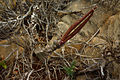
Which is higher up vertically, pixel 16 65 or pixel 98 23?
pixel 98 23

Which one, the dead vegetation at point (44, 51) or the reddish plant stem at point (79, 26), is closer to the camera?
the reddish plant stem at point (79, 26)

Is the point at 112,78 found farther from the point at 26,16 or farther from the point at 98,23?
the point at 26,16

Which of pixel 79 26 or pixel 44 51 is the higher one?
pixel 79 26

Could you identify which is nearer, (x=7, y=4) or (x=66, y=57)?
(x=66, y=57)

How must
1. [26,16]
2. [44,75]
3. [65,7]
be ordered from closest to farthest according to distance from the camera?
[44,75], [26,16], [65,7]

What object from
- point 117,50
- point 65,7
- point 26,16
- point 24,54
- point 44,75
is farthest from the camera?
point 65,7

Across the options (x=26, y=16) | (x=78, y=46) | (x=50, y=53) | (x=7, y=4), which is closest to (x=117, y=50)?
(x=78, y=46)

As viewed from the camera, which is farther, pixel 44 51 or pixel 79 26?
pixel 44 51

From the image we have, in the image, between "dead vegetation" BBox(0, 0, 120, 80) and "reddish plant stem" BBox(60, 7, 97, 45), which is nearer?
"reddish plant stem" BBox(60, 7, 97, 45)
